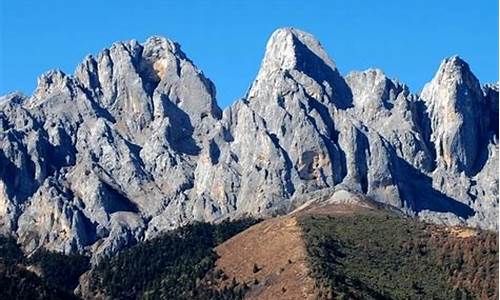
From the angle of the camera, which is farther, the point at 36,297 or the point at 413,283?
the point at 413,283

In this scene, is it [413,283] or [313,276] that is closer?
[313,276]

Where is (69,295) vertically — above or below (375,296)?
above

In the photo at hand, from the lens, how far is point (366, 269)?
19962 cm

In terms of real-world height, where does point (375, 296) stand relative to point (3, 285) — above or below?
below

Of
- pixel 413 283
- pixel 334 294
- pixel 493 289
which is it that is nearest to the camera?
pixel 334 294

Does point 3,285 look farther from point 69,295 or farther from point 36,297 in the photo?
point 69,295

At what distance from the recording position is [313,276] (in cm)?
18300

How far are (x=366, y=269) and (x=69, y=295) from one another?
40.4 metres

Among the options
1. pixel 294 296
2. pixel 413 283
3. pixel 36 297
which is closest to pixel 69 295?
pixel 36 297

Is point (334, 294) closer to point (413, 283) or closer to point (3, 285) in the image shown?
point (413, 283)

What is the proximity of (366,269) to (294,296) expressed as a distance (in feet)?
74.2

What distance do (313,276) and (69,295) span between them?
3320cm

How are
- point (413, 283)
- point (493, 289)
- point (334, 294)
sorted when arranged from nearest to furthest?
1. point (334, 294)
2. point (493, 289)
3. point (413, 283)

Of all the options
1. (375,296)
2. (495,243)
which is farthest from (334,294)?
(495,243)
